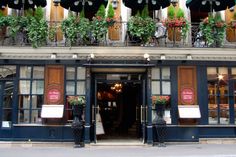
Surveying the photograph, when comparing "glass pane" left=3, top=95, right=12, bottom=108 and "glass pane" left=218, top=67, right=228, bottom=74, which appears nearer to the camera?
"glass pane" left=3, top=95, right=12, bottom=108

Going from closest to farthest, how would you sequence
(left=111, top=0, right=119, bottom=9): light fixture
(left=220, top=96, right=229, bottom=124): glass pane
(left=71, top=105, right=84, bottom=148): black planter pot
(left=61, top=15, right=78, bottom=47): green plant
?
1. (left=71, top=105, right=84, bottom=148): black planter pot
2. (left=61, top=15, right=78, bottom=47): green plant
3. (left=220, top=96, right=229, bottom=124): glass pane
4. (left=111, top=0, right=119, bottom=9): light fixture

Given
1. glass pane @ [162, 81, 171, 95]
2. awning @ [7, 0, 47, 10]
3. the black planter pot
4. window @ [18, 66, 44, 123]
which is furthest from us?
glass pane @ [162, 81, 171, 95]

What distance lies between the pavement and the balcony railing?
421 cm

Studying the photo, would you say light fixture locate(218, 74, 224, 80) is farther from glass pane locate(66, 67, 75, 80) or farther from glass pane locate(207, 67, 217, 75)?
glass pane locate(66, 67, 75, 80)

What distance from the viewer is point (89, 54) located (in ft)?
48.7

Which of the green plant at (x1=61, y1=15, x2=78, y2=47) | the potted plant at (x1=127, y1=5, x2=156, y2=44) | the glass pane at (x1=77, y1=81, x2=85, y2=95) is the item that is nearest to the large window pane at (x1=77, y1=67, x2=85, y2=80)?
the glass pane at (x1=77, y1=81, x2=85, y2=95)

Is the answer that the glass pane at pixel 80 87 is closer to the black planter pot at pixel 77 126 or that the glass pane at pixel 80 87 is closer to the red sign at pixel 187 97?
the black planter pot at pixel 77 126

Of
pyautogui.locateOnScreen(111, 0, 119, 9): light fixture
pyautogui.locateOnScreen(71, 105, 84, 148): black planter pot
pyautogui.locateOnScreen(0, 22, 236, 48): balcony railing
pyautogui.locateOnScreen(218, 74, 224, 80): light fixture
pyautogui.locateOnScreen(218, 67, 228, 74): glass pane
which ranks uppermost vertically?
pyautogui.locateOnScreen(111, 0, 119, 9): light fixture

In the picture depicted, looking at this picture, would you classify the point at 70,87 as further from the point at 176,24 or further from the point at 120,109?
the point at 120,109

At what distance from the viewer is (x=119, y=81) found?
15461 millimetres

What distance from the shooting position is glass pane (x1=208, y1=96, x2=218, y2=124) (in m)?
15.4

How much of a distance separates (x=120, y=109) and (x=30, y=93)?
20.4 ft

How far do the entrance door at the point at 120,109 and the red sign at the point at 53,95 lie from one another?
1.55 m

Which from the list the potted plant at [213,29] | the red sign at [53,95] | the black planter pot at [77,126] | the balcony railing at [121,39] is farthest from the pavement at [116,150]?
the potted plant at [213,29]
